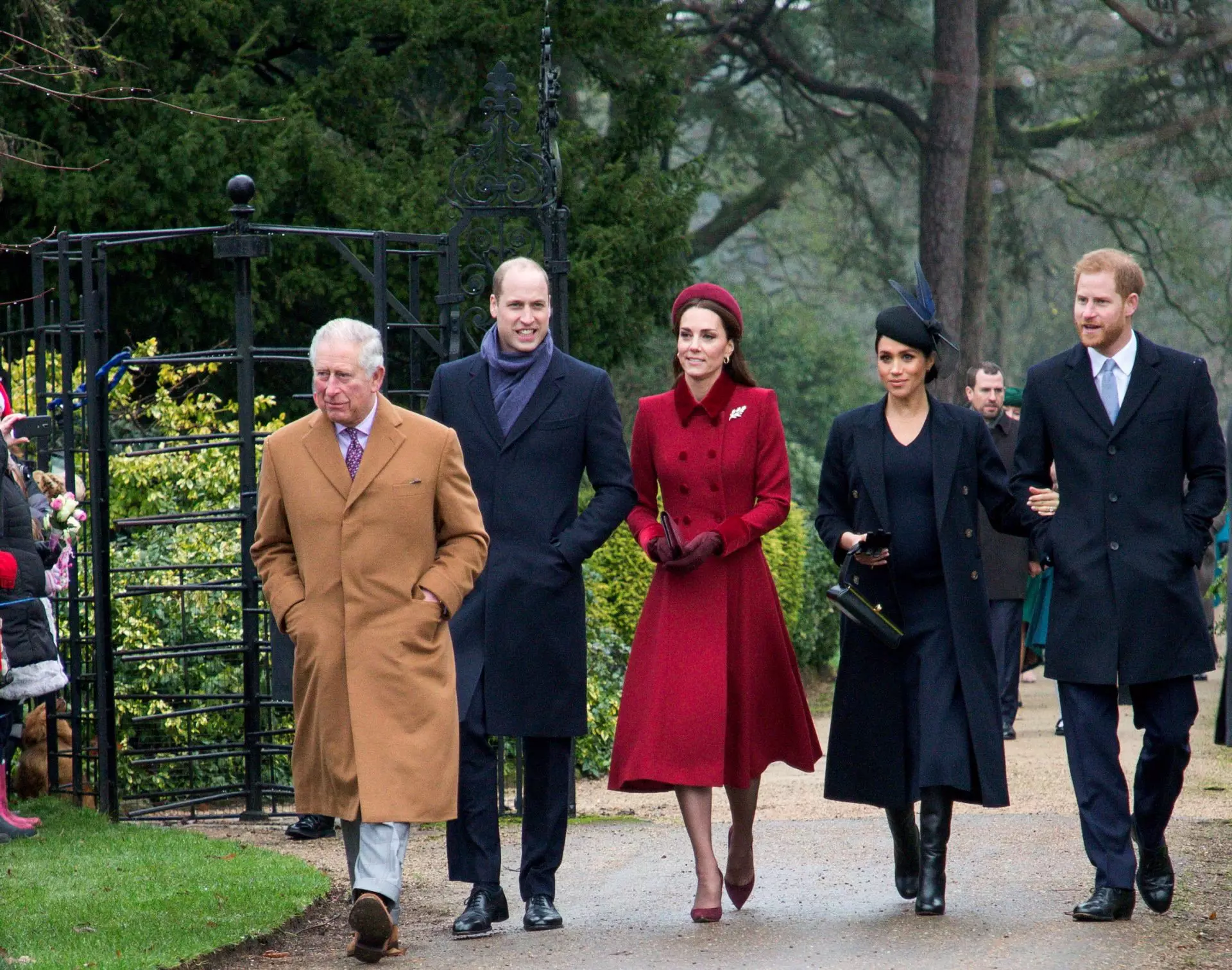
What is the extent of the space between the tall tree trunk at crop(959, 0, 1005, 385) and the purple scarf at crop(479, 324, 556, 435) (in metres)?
16.7

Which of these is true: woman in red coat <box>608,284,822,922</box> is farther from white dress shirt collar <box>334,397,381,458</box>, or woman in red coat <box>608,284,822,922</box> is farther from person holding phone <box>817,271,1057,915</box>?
white dress shirt collar <box>334,397,381,458</box>

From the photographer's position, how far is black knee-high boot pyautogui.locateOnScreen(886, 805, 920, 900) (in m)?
5.80

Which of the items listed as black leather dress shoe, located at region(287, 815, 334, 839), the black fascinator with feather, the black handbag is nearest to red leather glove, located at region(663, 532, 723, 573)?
the black handbag

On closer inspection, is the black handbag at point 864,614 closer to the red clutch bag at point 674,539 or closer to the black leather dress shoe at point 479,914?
the red clutch bag at point 674,539

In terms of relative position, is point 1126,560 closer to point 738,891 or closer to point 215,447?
point 738,891

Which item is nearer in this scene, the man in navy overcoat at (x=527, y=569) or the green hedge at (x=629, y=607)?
the man in navy overcoat at (x=527, y=569)

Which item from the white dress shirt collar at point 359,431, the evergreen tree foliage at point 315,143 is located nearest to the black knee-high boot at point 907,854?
the white dress shirt collar at point 359,431

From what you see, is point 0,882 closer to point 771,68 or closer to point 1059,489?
point 1059,489

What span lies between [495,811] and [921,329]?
6.67 feet

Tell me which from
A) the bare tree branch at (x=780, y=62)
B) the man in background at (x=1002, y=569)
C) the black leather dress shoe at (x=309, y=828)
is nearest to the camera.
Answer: the black leather dress shoe at (x=309, y=828)

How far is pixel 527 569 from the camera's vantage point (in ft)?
18.5

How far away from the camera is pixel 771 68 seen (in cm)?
2184

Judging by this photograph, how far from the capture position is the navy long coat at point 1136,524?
5.59m

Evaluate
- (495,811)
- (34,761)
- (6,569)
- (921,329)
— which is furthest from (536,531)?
(34,761)
